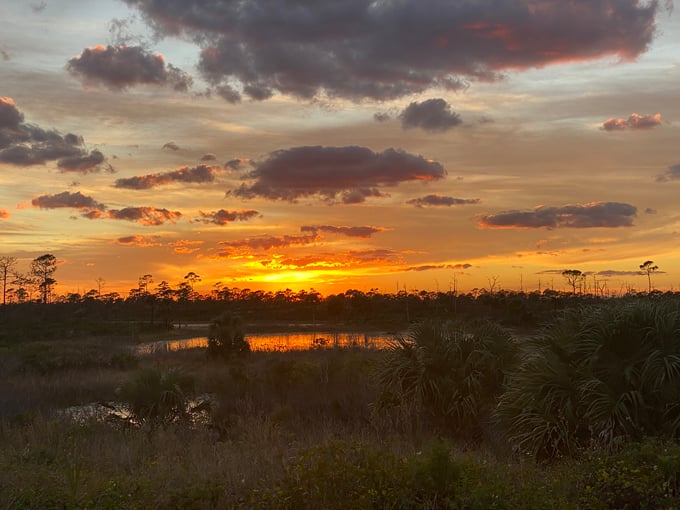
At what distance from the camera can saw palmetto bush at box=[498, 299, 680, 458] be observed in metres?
9.47

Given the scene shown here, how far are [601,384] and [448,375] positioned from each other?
4563mm

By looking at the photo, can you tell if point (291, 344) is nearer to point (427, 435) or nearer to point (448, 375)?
point (448, 375)

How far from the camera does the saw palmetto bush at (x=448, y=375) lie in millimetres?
13578

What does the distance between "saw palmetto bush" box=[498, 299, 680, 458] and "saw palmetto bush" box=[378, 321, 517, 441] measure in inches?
98.8

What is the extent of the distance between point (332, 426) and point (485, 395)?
11.5 ft

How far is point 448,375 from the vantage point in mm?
13922

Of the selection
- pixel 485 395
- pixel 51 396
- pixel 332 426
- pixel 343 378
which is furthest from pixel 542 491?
pixel 51 396

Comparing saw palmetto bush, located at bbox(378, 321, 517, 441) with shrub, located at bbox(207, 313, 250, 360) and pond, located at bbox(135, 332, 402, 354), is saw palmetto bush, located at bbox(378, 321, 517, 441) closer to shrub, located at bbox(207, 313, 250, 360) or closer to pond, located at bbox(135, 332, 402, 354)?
pond, located at bbox(135, 332, 402, 354)

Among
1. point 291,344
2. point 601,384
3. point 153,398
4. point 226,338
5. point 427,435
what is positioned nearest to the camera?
point 601,384

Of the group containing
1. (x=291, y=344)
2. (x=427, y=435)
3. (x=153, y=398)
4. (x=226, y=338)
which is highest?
(x=226, y=338)

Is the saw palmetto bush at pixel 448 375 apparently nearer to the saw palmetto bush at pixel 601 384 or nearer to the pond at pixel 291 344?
the saw palmetto bush at pixel 601 384

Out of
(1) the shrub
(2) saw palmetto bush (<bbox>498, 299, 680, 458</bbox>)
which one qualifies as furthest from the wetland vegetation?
(1) the shrub

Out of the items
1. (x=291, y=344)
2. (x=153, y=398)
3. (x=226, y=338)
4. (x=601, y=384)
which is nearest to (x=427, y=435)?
(x=601, y=384)

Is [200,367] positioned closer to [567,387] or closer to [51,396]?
[51,396]
